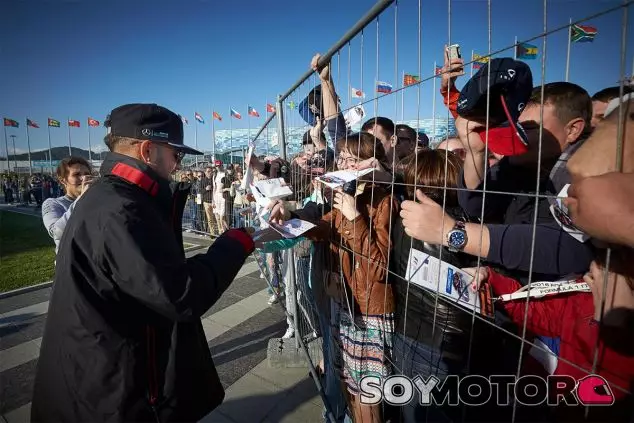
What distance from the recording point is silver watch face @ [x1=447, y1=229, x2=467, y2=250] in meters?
1.21

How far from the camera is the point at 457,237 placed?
1.21m

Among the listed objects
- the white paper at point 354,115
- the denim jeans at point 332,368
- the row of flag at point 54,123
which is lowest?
the denim jeans at point 332,368

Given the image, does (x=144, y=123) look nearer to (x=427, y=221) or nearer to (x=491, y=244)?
(x=427, y=221)

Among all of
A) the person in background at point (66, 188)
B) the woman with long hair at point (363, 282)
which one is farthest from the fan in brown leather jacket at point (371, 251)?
the person in background at point (66, 188)

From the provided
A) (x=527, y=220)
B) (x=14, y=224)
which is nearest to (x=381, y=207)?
(x=527, y=220)

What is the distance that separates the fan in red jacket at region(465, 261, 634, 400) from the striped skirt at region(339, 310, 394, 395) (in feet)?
2.54

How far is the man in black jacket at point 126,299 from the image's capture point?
1228 mm

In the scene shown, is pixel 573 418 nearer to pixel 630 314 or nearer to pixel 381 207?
pixel 630 314

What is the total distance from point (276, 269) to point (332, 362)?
2.24 meters

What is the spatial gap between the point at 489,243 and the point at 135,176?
4.90ft

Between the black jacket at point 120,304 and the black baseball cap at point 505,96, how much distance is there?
120 cm

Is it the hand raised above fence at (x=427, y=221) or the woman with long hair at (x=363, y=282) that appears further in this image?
the woman with long hair at (x=363, y=282)

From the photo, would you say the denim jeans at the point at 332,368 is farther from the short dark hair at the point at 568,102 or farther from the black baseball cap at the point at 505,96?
the short dark hair at the point at 568,102

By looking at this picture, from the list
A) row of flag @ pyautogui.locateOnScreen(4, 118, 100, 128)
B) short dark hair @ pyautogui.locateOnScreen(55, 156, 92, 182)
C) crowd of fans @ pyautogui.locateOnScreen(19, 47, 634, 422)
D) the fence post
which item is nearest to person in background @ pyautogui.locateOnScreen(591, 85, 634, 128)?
crowd of fans @ pyautogui.locateOnScreen(19, 47, 634, 422)
